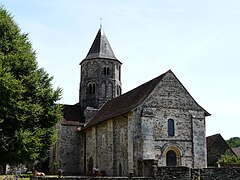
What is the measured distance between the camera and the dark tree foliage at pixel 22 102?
66.0 feet

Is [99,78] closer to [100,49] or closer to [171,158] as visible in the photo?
[100,49]

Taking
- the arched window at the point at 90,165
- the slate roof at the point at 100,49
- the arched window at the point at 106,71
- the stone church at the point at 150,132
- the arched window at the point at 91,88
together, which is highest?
the slate roof at the point at 100,49

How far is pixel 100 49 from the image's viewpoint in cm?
4741

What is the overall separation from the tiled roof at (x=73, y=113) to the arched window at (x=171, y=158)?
53.4ft

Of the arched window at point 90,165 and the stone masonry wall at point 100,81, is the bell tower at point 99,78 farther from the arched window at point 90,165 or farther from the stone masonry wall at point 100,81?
the arched window at point 90,165

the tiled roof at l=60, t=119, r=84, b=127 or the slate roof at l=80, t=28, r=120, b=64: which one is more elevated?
the slate roof at l=80, t=28, r=120, b=64

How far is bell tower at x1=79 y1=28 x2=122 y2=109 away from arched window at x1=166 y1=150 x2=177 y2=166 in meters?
16.4

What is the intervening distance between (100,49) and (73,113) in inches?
355

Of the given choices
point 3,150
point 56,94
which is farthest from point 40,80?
point 3,150

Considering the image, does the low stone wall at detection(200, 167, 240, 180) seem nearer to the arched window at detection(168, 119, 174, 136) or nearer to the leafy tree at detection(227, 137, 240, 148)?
the arched window at detection(168, 119, 174, 136)

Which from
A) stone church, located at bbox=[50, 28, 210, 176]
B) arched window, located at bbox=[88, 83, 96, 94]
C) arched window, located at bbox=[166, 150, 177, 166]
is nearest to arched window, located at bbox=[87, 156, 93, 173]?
stone church, located at bbox=[50, 28, 210, 176]

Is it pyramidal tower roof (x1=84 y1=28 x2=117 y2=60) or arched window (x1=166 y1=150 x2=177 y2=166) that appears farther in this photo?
pyramidal tower roof (x1=84 y1=28 x2=117 y2=60)

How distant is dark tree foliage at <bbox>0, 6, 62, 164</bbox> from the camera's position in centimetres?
2011

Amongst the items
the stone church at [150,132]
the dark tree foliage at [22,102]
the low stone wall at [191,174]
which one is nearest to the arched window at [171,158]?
the stone church at [150,132]
